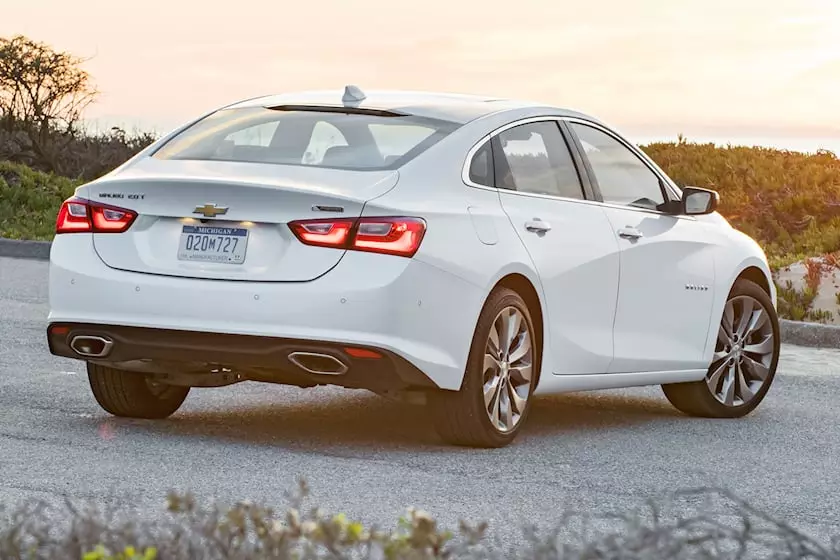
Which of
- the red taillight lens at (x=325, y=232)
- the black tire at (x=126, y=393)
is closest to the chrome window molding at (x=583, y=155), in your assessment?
the red taillight lens at (x=325, y=232)

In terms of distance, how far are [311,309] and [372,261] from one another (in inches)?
12.7

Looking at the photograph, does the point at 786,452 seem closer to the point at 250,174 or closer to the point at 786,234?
the point at 250,174

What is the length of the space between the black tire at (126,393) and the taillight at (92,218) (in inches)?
31.7

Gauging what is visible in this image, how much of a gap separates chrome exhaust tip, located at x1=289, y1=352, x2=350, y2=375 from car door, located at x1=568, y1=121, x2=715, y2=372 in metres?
2.10

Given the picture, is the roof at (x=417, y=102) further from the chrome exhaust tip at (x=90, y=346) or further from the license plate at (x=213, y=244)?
the chrome exhaust tip at (x=90, y=346)

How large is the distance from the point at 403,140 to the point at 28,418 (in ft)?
7.66

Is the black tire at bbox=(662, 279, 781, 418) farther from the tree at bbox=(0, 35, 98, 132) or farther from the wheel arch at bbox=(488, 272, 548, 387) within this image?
the tree at bbox=(0, 35, 98, 132)

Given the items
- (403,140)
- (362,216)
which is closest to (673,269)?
(403,140)

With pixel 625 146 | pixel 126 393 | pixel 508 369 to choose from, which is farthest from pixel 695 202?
pixel 126 393

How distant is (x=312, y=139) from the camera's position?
7.82 m

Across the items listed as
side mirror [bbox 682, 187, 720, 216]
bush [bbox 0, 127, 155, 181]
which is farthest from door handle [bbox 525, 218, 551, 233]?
bush [bbox 0, 127, 155, 181]

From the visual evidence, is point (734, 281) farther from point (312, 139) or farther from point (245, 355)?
point (245, 355)

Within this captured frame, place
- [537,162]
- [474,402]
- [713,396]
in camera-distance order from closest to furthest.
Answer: [474,402]
[537,162]
[713,396]

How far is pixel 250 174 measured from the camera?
730 centimetres
